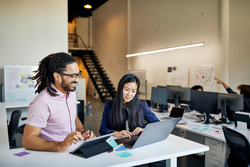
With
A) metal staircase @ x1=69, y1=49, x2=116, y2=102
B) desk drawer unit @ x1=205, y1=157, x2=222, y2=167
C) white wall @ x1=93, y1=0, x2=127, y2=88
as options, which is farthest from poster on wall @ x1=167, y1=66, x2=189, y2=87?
desk drawer unit @ x1=205, y1=157, x2=222, y2=167

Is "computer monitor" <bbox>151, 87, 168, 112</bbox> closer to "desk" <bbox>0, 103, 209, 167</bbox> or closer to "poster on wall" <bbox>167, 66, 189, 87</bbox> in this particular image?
"desk" <bbox>0, 103, 209, 167</bbox>

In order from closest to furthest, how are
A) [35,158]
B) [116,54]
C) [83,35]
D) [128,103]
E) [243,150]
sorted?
[35,158]
[243,150]
[128,103]
[116,54]
[83,35]

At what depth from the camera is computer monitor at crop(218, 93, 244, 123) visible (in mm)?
3483

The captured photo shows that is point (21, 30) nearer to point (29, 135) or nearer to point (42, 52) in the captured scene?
point (42, 52)

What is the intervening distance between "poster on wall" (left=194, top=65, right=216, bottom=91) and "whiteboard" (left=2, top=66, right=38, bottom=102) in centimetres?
503

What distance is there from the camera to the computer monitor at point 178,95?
454 centimetres

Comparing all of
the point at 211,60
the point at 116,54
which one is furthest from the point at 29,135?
the point at 116,54

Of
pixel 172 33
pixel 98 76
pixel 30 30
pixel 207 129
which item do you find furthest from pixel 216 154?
pixel 98 76

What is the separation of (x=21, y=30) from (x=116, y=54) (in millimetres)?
6640

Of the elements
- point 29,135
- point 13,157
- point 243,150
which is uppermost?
point 29,135

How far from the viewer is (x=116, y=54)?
1205cm

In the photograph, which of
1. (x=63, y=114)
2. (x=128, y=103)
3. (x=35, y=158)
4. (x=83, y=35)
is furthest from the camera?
(x=83, y=35)

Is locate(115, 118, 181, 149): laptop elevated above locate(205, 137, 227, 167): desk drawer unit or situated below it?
Result: above

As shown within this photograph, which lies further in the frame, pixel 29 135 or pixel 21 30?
pixel 21 30
